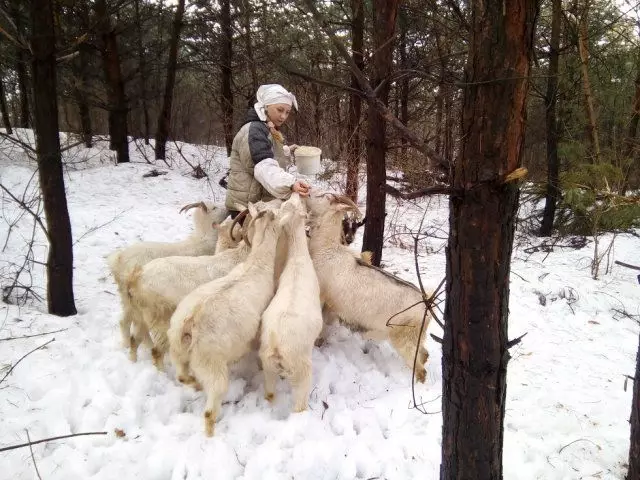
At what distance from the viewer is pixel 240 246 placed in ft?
15.1

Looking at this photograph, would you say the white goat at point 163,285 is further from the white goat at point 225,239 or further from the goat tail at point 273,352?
the goat tail at point 273,352

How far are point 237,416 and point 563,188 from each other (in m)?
7.77

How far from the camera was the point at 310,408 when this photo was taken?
3.71m

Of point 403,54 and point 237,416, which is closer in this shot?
point 237,416

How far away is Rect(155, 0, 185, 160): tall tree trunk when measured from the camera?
12.8 m

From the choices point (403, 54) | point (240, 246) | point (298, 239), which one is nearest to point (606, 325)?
point (298, 239)

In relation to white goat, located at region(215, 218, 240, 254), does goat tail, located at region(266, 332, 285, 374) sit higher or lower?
lower

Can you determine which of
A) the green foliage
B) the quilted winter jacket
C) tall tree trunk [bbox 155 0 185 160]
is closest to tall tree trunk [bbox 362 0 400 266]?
the quilted winter jacket

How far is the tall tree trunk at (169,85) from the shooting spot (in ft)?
42.0

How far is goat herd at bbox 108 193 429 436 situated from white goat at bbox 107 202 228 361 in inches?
0.5

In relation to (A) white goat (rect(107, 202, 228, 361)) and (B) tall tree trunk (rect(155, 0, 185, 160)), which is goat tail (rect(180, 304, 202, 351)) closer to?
(A) white goat (rect(107, 202, 228, 361))

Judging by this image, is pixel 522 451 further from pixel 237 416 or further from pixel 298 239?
pixel 298 239

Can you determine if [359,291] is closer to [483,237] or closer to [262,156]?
[262,156]

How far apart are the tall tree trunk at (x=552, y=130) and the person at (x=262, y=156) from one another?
18.9 feet
